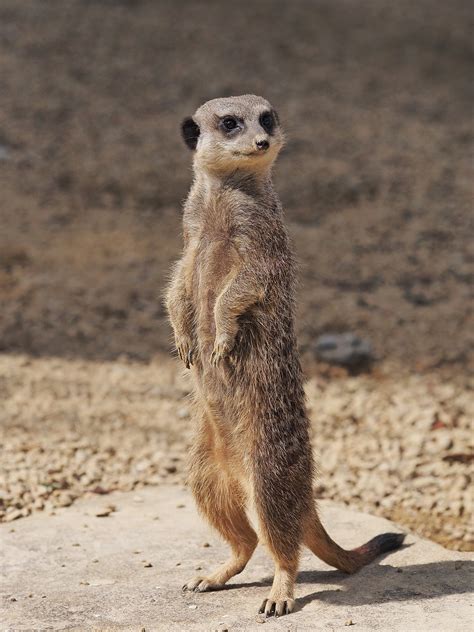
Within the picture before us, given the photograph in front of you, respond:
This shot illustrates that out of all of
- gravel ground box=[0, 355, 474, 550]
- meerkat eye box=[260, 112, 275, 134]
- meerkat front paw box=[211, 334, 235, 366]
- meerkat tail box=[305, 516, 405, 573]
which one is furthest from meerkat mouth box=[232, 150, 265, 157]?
gravel ground box=[0, 355, 474, 550]

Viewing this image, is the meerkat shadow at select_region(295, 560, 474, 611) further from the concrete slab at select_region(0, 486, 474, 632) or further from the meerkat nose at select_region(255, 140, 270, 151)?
the meerkat nose at select_region(255, 140, 270, 151)

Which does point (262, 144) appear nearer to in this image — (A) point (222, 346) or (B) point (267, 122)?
(B) point (267, 122)

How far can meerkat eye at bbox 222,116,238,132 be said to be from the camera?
2947 millimetres

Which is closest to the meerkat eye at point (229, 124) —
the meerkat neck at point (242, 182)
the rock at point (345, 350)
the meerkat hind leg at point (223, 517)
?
the meerkat neck at point (242, 182)

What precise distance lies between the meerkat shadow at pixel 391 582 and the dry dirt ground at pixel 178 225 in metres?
0.57

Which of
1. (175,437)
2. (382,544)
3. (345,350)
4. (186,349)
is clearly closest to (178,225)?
(345,350)

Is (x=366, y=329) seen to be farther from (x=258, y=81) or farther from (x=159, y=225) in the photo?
(x=258, y=81)

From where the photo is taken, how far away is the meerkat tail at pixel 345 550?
9.95 feet

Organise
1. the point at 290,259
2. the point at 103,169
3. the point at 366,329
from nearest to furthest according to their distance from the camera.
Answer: the point at 290,259
the point at 366,329
the point at 103,169

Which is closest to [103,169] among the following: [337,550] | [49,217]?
[49,217]

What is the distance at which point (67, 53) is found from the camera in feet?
30.4

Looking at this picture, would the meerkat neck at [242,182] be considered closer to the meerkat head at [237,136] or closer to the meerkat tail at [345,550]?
the meerkat head at [237,136]

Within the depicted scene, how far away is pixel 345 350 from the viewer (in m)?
5.45

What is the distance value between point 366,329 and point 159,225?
194 centimetres
